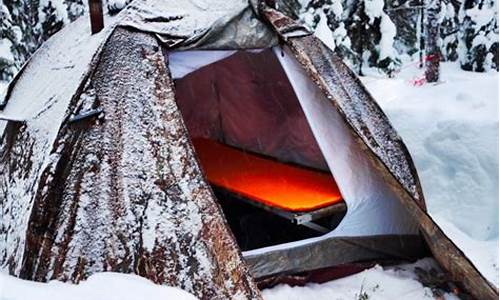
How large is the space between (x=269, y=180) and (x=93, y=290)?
251 centimetres

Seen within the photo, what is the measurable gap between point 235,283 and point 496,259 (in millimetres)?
2109

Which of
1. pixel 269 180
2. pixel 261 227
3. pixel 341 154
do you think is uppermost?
pixel 341 154

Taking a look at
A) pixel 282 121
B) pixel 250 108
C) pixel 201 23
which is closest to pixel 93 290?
pixel 201 23

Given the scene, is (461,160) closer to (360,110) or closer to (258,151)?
(360,110)

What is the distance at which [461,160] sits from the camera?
4844 millimetres

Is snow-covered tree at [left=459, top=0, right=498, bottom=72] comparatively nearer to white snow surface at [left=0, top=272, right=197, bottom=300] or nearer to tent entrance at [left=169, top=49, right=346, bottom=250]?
tent entrance at [left=169, top=49, right=346, bottom=250]

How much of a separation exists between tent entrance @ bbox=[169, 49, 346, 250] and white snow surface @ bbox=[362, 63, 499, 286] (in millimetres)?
945

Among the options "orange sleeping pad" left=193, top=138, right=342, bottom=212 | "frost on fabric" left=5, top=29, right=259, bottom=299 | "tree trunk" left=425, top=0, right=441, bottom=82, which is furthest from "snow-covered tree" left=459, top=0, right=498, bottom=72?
"frost on fabric" left=5, top=29, right=259, bottom=299

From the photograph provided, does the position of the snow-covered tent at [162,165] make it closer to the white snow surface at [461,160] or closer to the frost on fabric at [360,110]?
the frost on fabric at [360,110]

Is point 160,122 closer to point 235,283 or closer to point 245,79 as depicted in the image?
point 235,283

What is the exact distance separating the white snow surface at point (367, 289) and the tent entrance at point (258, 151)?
1.57 feet

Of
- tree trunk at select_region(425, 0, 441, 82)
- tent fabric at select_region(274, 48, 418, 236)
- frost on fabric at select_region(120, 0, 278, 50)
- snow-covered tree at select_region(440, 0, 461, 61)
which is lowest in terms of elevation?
snow-covered tree at select_region(440, 0, 461, 61)

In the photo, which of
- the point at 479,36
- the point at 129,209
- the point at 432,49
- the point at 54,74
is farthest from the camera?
the point at 479,36

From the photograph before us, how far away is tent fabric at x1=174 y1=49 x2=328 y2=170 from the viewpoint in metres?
5.22
